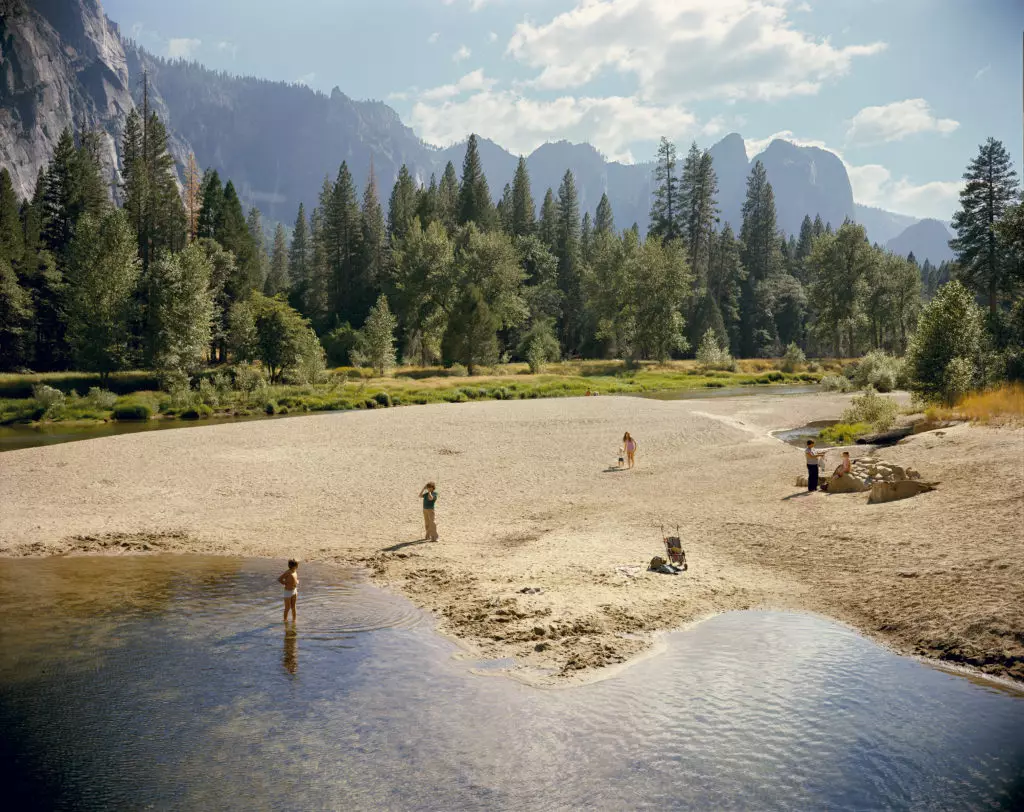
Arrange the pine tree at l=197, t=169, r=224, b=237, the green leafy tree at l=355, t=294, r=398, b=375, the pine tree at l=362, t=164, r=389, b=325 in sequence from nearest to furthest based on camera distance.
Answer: the green leafy tree at l=355, t=294, r=398, b=375, the pine tree at l=197, t=169, r=224, b=237, the pine tree at l=362, t=164, r=389, b=325

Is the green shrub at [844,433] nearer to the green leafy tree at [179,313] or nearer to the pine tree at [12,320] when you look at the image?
the green leafy tree at [179,313]

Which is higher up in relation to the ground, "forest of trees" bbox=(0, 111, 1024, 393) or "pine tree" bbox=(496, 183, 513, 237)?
"pine tree" bbox=(496, 183, 513, 237)

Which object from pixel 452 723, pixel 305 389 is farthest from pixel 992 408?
pixel 305 389

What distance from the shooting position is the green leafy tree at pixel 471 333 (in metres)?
80.2

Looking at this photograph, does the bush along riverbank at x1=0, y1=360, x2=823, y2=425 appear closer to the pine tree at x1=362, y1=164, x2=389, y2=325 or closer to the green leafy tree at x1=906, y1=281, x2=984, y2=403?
the pine tree at x1=362, y1=164, x2=389, y2=325

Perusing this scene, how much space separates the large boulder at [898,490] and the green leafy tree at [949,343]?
1819 cm

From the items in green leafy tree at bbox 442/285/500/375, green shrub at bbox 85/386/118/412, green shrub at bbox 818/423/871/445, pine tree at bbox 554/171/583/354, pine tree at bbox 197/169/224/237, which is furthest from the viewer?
pine tree at bbox 554/171/583/354

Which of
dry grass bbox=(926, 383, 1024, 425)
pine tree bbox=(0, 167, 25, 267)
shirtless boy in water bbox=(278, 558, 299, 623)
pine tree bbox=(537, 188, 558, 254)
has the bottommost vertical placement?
shirtless boy in water bbox=(278, 558, 299, 623)

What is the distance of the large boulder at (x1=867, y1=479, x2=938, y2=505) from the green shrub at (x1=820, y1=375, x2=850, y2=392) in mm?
51725

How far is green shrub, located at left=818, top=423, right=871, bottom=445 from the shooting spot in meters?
33.0

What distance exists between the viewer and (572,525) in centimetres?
2025

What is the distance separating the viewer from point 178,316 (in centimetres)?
6128

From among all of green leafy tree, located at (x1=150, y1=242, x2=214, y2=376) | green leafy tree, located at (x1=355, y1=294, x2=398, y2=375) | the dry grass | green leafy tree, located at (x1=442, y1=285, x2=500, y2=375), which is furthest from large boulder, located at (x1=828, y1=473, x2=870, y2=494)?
green leafy tree, located at (x1=355, y1=294, x2=398, y2=375)

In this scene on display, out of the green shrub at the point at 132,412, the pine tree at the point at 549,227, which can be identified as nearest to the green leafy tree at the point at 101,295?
the green shrub at the point at 132,412
